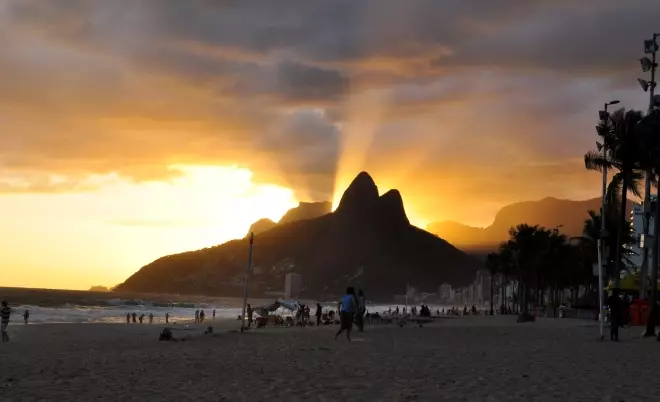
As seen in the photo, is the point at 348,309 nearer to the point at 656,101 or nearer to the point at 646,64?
the point at 656,101

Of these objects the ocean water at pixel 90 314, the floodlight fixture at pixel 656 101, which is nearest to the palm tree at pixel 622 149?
the floodlight fixture at pixel 656 101

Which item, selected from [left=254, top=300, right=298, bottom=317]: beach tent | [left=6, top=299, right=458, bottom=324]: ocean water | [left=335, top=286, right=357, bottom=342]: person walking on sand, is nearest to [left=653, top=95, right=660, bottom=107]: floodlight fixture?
[left=335, top=286, right=357, bottom=342]: person walking on sand

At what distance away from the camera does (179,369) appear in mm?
15531

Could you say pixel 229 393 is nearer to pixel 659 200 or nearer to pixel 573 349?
pixel 573 349

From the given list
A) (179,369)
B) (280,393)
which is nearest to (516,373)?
(280,393)

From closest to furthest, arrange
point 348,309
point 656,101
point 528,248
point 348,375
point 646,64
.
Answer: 1. point 348,375
2. point 348,309
3. point 656,101
4. point 646,64
5. point 528,248

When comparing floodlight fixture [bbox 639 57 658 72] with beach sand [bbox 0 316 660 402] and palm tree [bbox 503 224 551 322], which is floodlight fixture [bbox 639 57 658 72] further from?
palm tree [bbox 503 224 551 322]

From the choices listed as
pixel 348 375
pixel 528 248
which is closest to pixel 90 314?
pixel 528 248

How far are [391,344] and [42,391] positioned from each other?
1343cm

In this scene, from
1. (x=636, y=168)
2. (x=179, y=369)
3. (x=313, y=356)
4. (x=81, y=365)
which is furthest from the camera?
(x=636, y=168)

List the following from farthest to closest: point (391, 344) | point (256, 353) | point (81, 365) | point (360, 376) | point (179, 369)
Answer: point (391, 344) < point (256, 353) < point (81, 365) < point (179, 369) < point (360, 376)

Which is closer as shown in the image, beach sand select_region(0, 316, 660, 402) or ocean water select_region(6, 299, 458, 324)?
beach sand select_region(0, 316, 660, 402)

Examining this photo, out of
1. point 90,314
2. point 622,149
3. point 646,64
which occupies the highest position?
point 646,64

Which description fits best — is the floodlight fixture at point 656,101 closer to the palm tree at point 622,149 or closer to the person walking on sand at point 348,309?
the palm tree at point 622,149
